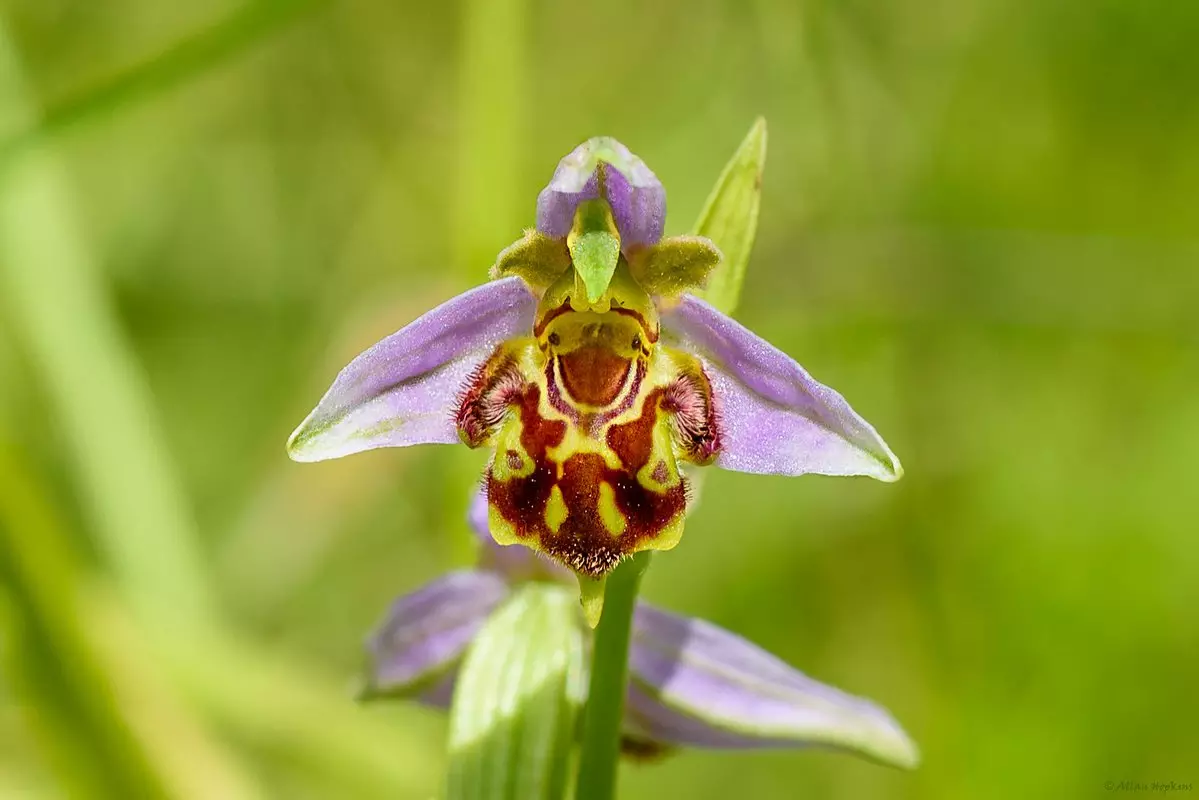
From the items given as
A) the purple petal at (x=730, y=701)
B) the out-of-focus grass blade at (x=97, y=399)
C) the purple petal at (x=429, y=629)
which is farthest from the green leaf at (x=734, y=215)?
the out-of-focus grass blade at (x=97, y=399)

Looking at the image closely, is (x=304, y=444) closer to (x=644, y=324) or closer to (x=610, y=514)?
(x=610, y=514)

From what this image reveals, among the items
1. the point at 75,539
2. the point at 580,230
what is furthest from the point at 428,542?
the point at 580,230

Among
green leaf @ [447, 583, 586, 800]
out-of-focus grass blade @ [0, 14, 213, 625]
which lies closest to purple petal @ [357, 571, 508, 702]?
green leaf @ [447, 583, 586, 800]

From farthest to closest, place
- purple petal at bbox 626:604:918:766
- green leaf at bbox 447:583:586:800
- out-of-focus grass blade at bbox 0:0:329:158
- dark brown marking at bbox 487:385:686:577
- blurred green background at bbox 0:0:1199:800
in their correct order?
blurred green background at bbox 0:0:1199:800 → out-of-focus grass blade at bbox 0:0:329:158 → purple petal at bbox 626:604:918:766 → green leaf at bbox 447:583:586:800 → dark brown marking at bbox 487:385:686:577

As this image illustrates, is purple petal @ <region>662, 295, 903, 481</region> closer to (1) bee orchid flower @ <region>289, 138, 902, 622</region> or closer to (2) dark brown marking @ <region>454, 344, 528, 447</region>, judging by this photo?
(1) bee orchid flower @ <region>289, 138, 902, 622</region>

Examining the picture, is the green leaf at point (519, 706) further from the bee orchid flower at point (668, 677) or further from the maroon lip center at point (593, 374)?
the maroon lip center at point (593, 374)

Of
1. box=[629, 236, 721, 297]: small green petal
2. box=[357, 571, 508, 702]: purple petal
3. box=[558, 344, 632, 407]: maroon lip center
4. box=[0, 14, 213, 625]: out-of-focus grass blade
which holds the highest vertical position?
box=[0, 14, 213, 625]: out-of-focus grass blade
